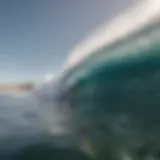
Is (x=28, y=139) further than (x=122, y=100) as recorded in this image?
No

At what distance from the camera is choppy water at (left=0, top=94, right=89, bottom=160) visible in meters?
0.88

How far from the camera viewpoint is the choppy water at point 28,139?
88cm

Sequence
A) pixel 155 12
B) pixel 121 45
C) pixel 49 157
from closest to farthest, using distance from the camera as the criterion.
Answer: pixel 49 157
pixel 155 12
pixel 121 45

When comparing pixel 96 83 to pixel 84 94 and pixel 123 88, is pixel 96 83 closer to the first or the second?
pixel 84 94

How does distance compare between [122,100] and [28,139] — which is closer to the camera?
[28,139]

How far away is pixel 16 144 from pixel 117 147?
1.14ft

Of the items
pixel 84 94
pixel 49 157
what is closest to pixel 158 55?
pixel 84 94

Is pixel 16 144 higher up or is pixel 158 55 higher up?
pixel 158 55

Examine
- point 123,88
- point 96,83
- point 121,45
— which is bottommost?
point 123,88

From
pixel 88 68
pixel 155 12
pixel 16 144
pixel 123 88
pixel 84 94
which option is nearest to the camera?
pixel 16 144

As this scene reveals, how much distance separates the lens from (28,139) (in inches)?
40.0

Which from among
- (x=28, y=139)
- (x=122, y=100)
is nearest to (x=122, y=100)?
(x=122, y=100)

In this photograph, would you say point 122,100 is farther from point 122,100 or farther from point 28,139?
point 28,139

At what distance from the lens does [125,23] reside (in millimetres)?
1283
